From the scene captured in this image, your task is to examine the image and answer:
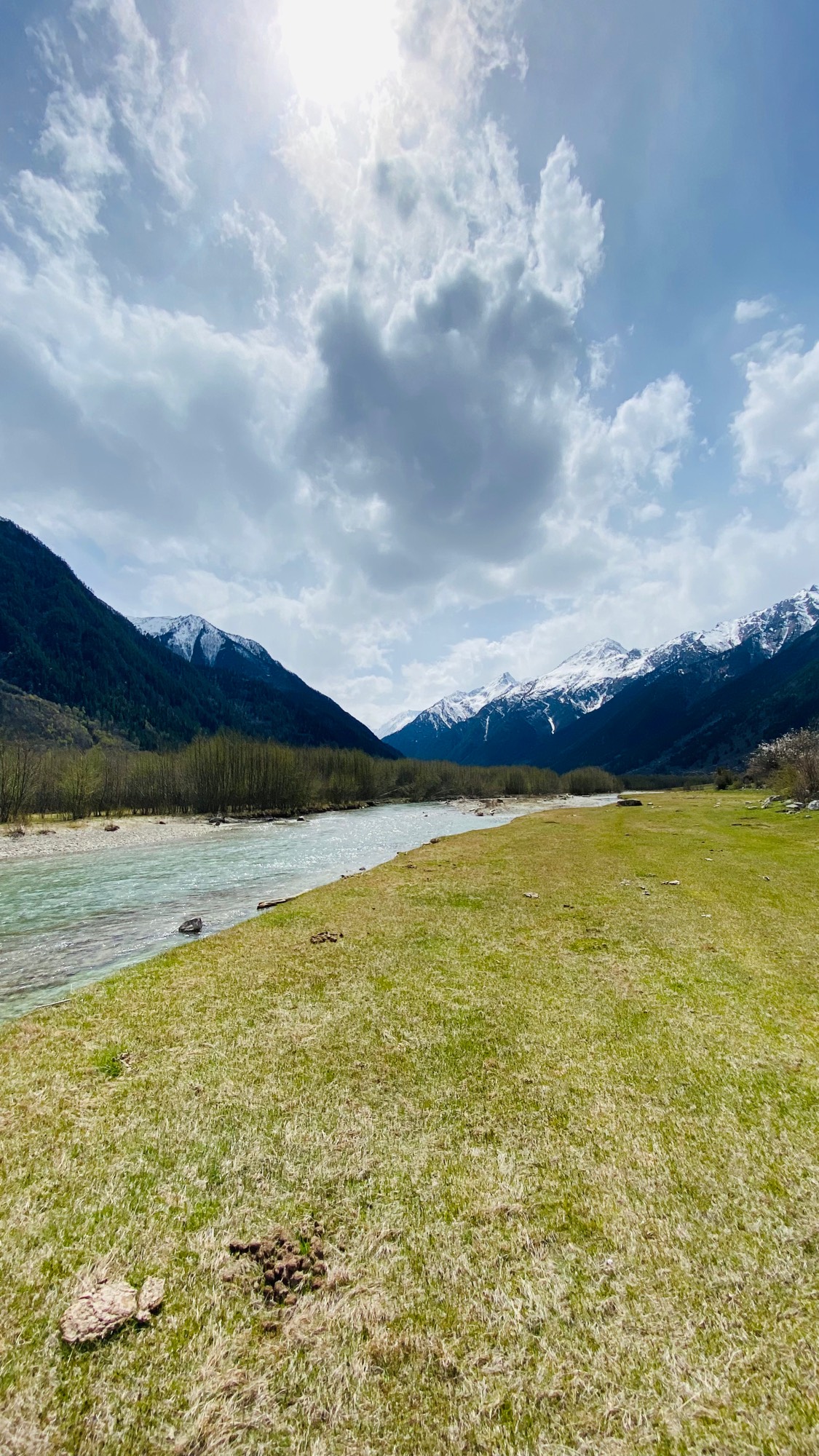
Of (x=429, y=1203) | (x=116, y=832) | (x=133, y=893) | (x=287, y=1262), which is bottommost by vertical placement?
(x=429, y=1203)

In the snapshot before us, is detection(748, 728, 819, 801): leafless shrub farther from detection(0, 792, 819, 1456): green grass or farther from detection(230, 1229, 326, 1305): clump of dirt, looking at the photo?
detection(230, 1229, 326, 1305): clump of dirt

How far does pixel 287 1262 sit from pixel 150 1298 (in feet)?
3.77

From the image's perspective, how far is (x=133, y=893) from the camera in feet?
82.5

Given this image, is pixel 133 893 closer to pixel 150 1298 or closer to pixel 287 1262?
pixel 150 1298

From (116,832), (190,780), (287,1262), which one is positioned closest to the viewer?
(287,1262)

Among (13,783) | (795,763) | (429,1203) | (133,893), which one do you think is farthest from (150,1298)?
(13,783)

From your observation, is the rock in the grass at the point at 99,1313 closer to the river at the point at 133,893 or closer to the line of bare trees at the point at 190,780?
the river at the point at 133,893

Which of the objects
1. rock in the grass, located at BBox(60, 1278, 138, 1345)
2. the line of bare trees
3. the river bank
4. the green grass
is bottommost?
the green grass

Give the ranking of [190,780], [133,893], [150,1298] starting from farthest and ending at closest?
1. [190,780]
2. [133,893]
3. [150,1298]

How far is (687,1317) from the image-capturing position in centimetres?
424

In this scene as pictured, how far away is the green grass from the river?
4040 mm

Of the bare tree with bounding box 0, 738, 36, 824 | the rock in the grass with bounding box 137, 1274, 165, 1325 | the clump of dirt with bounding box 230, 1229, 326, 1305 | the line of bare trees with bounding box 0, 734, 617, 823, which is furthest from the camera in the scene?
the line of bare trees with bounding box 0, 734, 617, 823

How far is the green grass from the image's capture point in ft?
11.9

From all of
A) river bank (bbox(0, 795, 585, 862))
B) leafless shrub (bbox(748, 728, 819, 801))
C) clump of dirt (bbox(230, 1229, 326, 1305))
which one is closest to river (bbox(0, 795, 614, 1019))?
river bank (bbox(0, 795, 585, 862))
